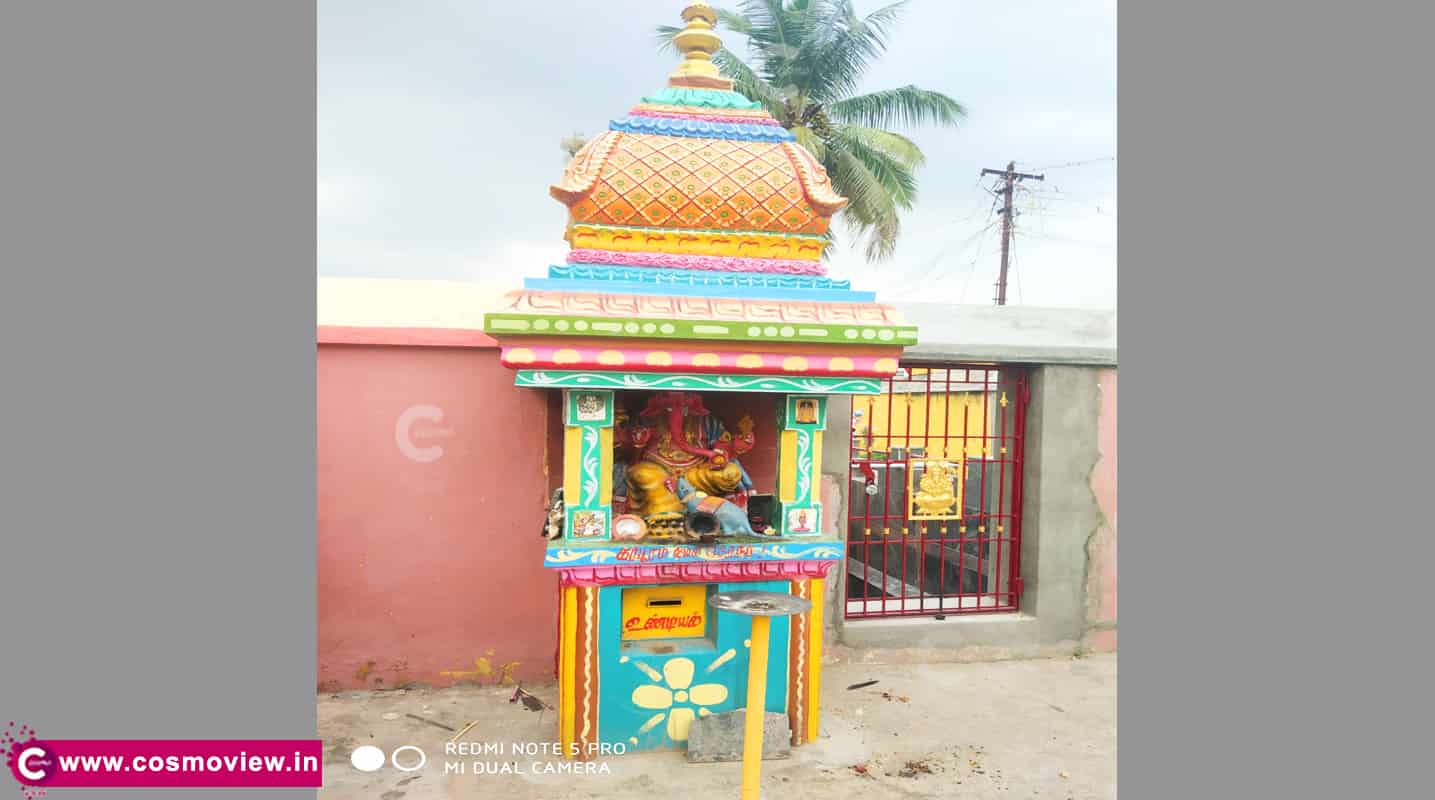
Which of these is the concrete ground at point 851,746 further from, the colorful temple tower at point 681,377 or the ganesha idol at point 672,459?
the ganesha idol at point 672,459

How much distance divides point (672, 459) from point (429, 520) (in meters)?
1.88

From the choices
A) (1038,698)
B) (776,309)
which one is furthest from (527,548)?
(1038,698)

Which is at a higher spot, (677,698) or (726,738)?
(677,698)

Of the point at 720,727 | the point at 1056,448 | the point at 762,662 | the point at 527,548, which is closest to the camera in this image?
the point at 762,662

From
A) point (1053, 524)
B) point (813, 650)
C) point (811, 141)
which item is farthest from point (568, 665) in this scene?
point (811, 141)

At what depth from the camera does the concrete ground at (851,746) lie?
413 centimetres

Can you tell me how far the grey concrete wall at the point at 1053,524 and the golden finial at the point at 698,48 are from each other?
346cm

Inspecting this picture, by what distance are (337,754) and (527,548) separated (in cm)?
166

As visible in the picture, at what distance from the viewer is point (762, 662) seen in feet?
11.0

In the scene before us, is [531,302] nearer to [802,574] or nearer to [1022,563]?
[802,574]

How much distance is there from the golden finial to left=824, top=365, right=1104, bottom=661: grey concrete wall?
Result: 3460 millimetres

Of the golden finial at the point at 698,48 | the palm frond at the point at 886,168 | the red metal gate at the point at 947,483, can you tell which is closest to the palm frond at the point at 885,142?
the palm frond at the point at 886,168

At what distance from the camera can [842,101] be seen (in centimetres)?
1309

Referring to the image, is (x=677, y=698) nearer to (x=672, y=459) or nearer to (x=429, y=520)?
(x=672, y=459)
